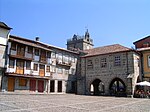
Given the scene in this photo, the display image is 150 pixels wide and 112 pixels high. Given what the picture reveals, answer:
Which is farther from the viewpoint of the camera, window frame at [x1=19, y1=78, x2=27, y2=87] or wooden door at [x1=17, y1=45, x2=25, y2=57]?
window frame at [x1=19, y1=78, x2=27, y2=87]

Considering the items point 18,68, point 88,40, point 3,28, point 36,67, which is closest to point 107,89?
point 36,67

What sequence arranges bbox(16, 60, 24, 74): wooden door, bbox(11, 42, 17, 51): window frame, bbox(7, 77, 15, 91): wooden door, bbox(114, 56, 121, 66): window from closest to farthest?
bbox(7, 77, 15, 91): wooden door < bbox(11, 42, 17, 51): window frame < bbox(16, 60, 24, 74): wooden door < bbox(114, 56, 121, 66): window

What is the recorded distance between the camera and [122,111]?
10297 millimetres

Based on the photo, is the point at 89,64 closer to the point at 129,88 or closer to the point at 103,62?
the point at 103,62

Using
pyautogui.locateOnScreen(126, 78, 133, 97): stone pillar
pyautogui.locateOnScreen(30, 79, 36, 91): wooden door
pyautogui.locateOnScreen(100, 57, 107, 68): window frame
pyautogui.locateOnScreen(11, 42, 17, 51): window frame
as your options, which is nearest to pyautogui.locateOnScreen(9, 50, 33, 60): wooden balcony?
pyautogui.locateOnScreen(11, 42, 17, 51): window frame

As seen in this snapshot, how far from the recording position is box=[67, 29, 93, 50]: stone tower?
57463 mm

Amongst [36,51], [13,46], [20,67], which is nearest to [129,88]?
[36,51]

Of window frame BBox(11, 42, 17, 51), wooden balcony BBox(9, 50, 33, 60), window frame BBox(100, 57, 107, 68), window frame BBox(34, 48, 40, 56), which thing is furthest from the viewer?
window frame BBox(100, 57, 107, 68)

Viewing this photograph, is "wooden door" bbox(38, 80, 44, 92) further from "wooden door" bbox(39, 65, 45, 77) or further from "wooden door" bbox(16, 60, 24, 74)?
"wooden door" bbox(16, 60, 24, 74)

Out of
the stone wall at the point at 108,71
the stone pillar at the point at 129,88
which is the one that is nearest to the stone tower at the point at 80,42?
the stone wall at the point at 108,71

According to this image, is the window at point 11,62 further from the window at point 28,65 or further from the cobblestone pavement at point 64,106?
the cobblestone pavement at point 64,106

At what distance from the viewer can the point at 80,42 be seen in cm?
5788

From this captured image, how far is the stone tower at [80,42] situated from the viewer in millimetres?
57463

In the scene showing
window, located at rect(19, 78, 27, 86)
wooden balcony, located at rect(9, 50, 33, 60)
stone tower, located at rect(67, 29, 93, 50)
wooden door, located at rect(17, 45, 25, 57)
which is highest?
stone tower, located at rect(67, 29, 93, 50)
